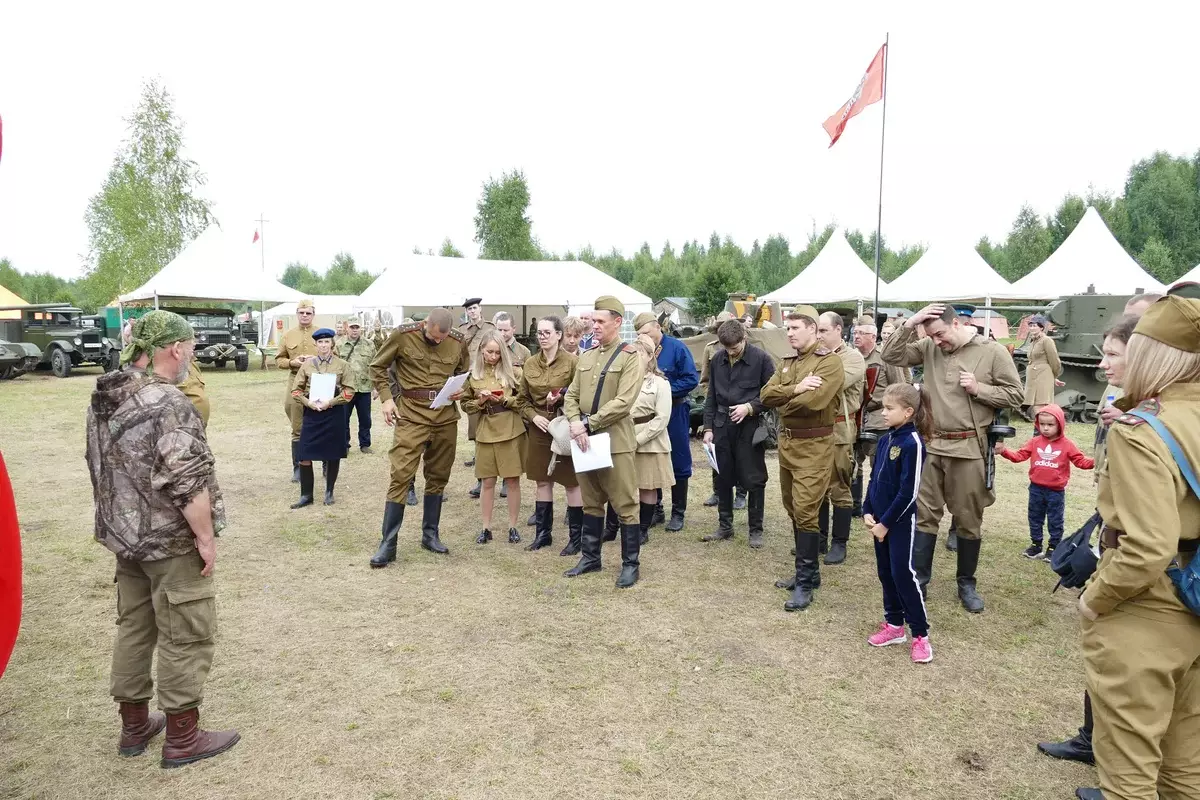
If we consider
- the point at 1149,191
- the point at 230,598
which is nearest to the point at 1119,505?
the point at 230,598

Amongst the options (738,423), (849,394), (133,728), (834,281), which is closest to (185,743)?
(133,728)

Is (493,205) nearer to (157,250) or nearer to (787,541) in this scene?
(157,250)

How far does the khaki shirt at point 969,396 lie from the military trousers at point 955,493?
0.08 m

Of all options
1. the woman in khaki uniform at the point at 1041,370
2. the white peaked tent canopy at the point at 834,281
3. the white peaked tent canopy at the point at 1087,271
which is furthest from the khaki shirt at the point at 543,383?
the white peaked tent canopy at the point at 834,281

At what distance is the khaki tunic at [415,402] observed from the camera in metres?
6.10

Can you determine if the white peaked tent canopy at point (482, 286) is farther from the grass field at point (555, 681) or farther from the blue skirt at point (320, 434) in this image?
the grass field at point (555, 681)

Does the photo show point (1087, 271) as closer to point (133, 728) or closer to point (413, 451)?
point (413, 451)

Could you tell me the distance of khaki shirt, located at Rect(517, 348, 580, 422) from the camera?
252 inches

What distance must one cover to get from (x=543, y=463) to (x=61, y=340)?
22.2m

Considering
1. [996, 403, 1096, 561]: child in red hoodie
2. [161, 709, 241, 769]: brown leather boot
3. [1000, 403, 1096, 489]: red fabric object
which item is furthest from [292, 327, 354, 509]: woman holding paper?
[1000, 403, 1096, 489]: red fabric object

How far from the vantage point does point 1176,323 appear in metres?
2.32

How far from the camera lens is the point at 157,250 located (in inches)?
1359

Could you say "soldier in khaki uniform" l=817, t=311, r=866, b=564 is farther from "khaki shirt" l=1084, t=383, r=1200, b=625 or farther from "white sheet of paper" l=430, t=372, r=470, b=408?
"khaki shirt" l=1084, t=383, r=1200, b=625

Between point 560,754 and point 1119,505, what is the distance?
2.40 metres
